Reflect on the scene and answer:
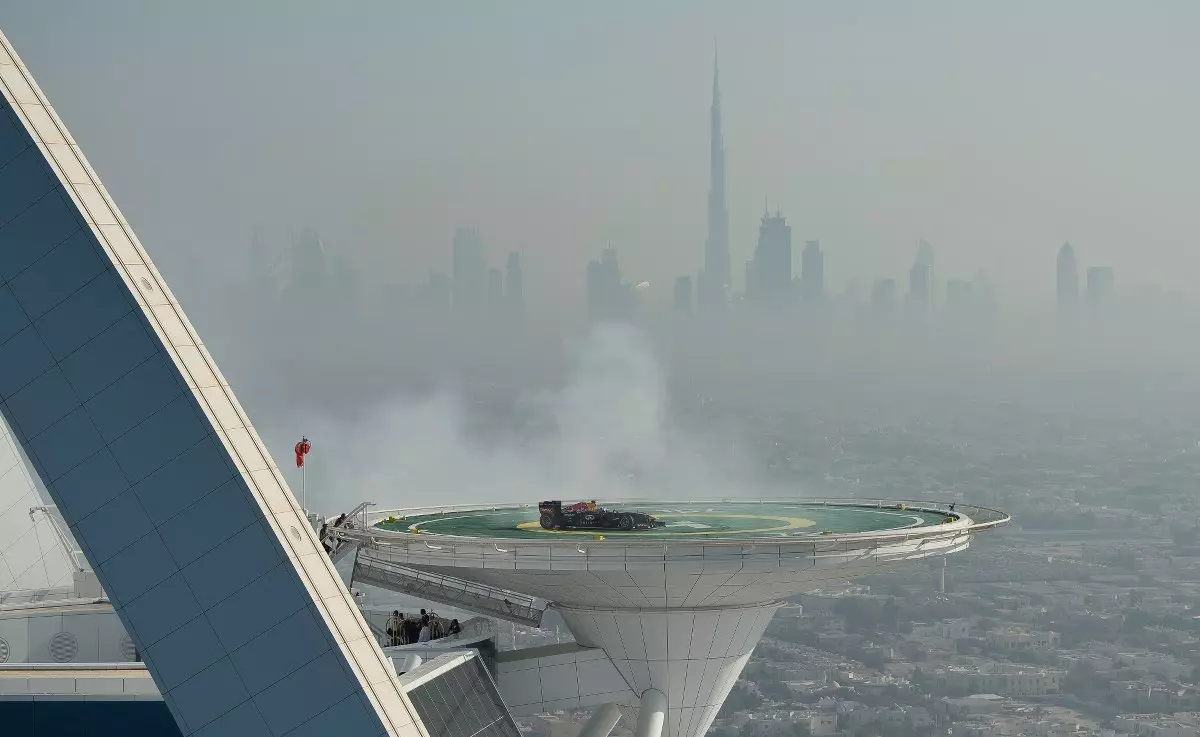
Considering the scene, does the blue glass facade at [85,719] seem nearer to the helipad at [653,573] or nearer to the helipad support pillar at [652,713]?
the helipad at [653,573]

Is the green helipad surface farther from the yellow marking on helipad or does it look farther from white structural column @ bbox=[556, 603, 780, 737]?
white structural column @ bbox=[556, 603, 780, 737]

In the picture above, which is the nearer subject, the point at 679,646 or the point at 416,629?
the point at 679,646

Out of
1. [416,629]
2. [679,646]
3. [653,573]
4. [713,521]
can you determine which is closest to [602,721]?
[416,629]

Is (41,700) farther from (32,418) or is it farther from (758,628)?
(758,628)

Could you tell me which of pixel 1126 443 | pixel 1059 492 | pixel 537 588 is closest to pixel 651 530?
pixel 537 588

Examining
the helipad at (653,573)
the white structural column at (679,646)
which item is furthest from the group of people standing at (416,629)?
the white structural column at (679,646)

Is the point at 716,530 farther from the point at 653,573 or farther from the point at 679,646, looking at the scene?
the point at 653,573
